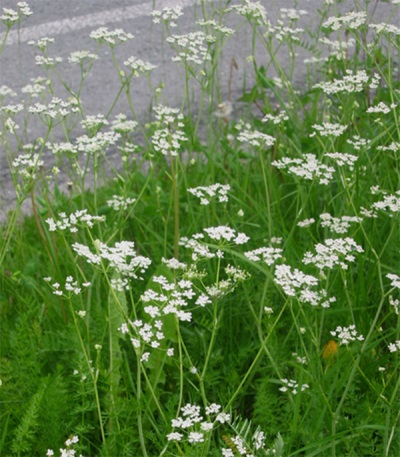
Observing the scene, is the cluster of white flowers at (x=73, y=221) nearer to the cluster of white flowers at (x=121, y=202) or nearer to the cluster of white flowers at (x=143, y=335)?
the cluster of white flowers at (x=143, y=335)

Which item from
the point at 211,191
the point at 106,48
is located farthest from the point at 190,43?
the point at 106,48

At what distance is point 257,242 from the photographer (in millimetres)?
2734

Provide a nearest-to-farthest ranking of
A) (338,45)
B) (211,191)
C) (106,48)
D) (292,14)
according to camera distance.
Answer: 1. (211,191)
2. (292,14)
3. (338,45)
4. (106,48)

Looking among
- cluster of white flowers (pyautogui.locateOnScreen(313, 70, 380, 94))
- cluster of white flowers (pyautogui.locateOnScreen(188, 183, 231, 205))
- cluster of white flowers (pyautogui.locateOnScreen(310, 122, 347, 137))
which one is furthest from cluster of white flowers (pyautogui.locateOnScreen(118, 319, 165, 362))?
cluster of white flowers (pyautogui.locateOnScreen(313, 70, 380, 94))

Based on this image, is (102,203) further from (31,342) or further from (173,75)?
(173,75)

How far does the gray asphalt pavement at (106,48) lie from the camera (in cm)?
464

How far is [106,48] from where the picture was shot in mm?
5195

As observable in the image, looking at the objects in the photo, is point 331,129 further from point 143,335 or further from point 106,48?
point 106,48

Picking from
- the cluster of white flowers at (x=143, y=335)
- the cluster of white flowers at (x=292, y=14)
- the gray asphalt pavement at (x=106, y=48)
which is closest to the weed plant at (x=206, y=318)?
the cluster of white flowers at (x=143, y=335)

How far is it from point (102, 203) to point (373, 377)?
4.94ft

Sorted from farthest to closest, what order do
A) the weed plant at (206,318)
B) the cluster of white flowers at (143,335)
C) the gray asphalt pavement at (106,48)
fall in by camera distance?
the gray asphalt pavement at (106,48), the weed plant at (206,318), the cluster of white flowers at (143,335)

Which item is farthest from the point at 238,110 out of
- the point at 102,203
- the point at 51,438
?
the point at 51,438

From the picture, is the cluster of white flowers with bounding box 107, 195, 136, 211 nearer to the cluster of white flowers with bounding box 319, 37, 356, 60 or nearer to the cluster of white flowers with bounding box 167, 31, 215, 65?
the cluster of white flowers with bounding box 167, 31, 215, 65

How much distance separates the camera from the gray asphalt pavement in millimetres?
4641
